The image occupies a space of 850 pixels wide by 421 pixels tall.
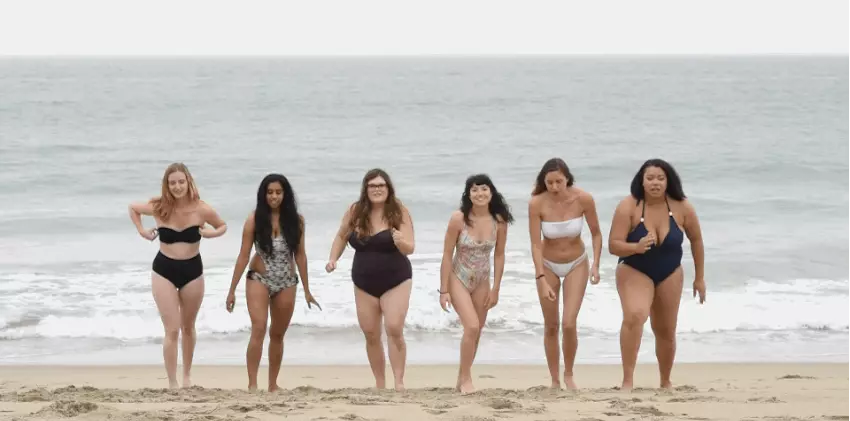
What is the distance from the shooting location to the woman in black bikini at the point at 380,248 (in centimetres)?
→ 729

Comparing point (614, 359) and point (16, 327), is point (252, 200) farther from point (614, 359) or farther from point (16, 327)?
point (614, 359)

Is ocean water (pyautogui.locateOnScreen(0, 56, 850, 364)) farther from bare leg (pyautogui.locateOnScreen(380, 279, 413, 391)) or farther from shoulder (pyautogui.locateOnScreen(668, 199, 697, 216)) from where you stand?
shoulder (pyautogui.locateOnScreen(668, 199, 697, 216))

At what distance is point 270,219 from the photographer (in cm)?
734

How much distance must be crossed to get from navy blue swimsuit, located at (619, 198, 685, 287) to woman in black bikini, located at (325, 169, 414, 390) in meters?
1.54

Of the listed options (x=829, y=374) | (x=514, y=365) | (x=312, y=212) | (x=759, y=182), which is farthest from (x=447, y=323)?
(x=759, y=182)

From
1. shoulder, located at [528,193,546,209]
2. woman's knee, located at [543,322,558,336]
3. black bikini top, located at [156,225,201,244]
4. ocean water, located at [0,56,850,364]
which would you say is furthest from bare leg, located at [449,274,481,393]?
ocean water, located at [0,56,850,364]

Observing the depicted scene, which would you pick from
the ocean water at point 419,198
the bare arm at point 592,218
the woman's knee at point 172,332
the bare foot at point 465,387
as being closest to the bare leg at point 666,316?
the bare arm at point 592,218

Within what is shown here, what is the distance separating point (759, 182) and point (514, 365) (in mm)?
16713

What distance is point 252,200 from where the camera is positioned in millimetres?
22141

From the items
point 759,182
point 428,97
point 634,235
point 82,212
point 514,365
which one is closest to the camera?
point 634,235

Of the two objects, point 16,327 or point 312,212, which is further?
point 312,212

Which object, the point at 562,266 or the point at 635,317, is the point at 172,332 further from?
the point at 635,317

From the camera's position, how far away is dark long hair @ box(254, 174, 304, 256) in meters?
7.32

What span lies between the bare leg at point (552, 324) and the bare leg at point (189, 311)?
2.42 metres
